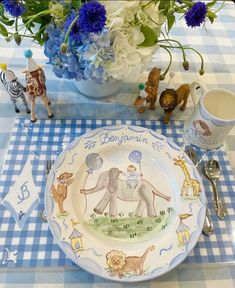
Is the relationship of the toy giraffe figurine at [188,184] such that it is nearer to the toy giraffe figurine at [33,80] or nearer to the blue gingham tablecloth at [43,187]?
the blue gingham tablecloth at [43,187]

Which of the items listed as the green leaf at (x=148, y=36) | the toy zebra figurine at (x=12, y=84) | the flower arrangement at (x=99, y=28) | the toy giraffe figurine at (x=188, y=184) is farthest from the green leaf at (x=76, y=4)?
the toy giraffe figurine at (x=188, y=184)

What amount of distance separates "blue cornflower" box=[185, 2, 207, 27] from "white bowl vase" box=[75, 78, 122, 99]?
26 cm

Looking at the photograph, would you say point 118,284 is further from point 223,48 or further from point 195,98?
point 223,48

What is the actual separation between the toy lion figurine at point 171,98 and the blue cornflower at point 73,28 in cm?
26

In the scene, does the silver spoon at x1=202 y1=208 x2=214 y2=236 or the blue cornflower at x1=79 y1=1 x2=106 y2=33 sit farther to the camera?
the silver spoon at x1=202 y1=208 x2=214 y2=236

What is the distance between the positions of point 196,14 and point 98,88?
31 centimetres

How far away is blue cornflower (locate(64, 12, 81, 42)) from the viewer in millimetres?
517

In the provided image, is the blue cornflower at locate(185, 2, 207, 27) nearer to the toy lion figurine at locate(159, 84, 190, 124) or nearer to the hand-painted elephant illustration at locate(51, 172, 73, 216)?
the toy lion figurine at locate(159, 84, 190, 124)

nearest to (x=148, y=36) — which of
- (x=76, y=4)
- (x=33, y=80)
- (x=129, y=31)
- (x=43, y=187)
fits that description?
(x=129, y=31)

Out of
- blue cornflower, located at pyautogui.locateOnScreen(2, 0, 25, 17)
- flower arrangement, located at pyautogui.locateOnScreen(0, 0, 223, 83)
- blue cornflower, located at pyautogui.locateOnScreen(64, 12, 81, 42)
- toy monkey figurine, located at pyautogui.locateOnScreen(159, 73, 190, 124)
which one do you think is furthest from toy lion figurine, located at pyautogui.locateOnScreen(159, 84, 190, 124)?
blue cornflower, located at pyautogui.locateOnScreen(2, 0, 25, 17)

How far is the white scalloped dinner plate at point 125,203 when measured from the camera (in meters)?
0.54

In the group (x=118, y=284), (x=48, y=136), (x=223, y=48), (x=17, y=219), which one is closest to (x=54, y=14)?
(x=48, y=136)

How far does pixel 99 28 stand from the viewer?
485mm

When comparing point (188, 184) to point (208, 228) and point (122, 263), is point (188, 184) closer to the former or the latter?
point (208, 228)
